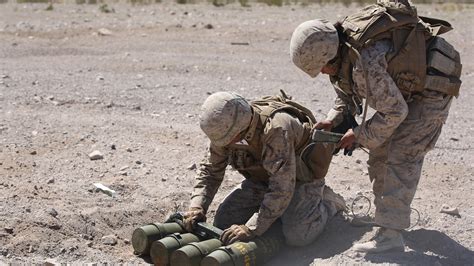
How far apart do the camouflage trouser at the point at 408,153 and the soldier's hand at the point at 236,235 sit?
32.0 inches

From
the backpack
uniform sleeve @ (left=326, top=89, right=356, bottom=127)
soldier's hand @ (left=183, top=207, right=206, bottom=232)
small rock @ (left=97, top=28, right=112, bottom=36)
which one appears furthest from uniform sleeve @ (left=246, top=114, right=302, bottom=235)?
small rock @ (left=97, top=28, right=112, bottom=36)

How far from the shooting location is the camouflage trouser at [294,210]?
541 cm

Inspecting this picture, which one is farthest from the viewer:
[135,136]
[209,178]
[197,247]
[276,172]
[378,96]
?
[135,136]

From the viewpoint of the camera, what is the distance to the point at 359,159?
25.4 feet

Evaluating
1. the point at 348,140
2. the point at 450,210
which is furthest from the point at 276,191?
the point at 450,210

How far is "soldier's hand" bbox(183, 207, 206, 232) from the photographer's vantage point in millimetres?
5379

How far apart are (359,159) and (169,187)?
192cm

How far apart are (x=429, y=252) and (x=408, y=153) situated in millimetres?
651

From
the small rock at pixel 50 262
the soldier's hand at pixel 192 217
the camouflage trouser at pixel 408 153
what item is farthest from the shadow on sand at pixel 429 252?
the small rock at pixel 50 262

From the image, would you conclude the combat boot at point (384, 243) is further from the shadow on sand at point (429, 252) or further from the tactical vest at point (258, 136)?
the tactical vest at point (258, 136)

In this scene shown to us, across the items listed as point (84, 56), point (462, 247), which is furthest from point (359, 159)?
point (84, 56)

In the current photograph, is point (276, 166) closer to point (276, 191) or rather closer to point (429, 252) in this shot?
point (276, 191)

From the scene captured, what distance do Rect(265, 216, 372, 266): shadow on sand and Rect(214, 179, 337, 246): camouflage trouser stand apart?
60 millimetres

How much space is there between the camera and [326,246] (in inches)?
215
